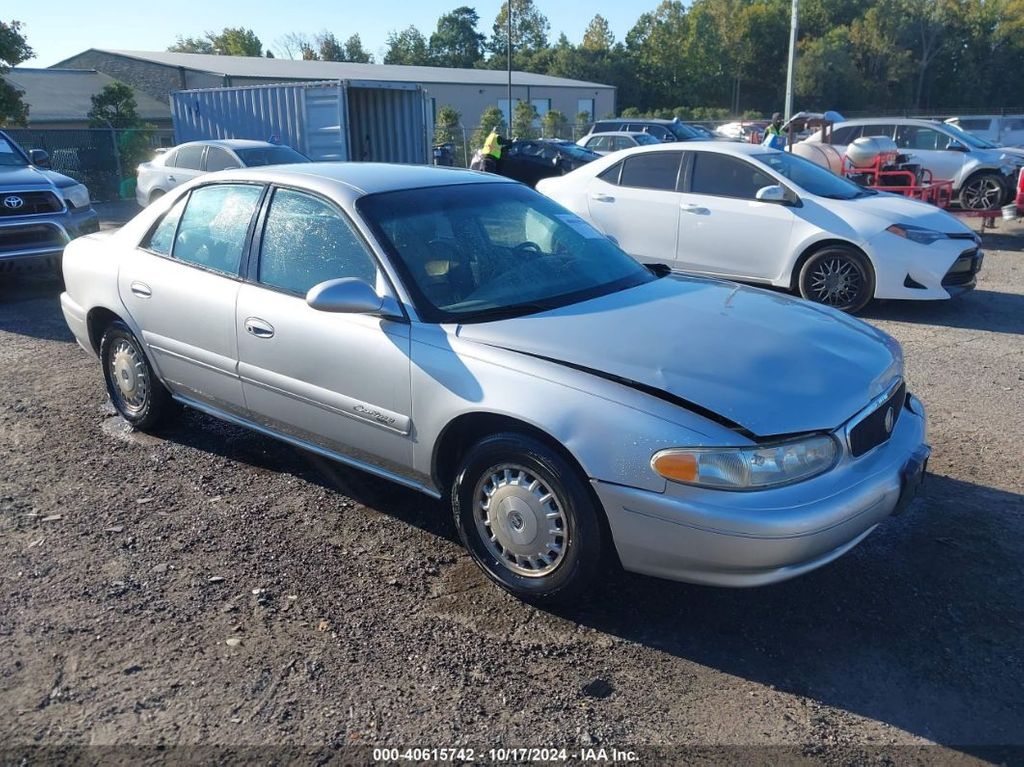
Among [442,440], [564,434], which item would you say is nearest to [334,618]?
[442,440]

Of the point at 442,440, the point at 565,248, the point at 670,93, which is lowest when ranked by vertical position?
the point at 442,440

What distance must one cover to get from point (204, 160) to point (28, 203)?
4.82 m

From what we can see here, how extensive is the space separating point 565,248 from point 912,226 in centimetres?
496

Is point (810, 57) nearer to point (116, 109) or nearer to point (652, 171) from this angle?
point (116, 109)

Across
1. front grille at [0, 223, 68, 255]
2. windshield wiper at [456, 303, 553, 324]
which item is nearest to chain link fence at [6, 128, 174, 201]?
front grille at [0, 223, 68, 255]

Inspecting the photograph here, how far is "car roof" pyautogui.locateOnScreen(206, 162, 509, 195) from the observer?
4.08 meters

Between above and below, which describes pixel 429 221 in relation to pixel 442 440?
above

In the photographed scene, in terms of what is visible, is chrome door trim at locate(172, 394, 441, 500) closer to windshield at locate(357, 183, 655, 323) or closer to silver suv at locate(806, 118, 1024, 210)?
windshield at locate(357, 183, 655, 323)

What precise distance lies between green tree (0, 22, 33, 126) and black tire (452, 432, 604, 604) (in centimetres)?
2359

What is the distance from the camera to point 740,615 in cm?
334

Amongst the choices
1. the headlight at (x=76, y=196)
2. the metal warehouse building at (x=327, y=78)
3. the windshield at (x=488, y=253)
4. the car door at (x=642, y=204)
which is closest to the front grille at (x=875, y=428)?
the windshield at (x=488, y=253)

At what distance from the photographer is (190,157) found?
14305 mm

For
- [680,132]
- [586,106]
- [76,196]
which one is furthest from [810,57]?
[76,196]

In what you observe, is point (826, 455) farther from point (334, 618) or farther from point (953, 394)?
point (953, 394)
